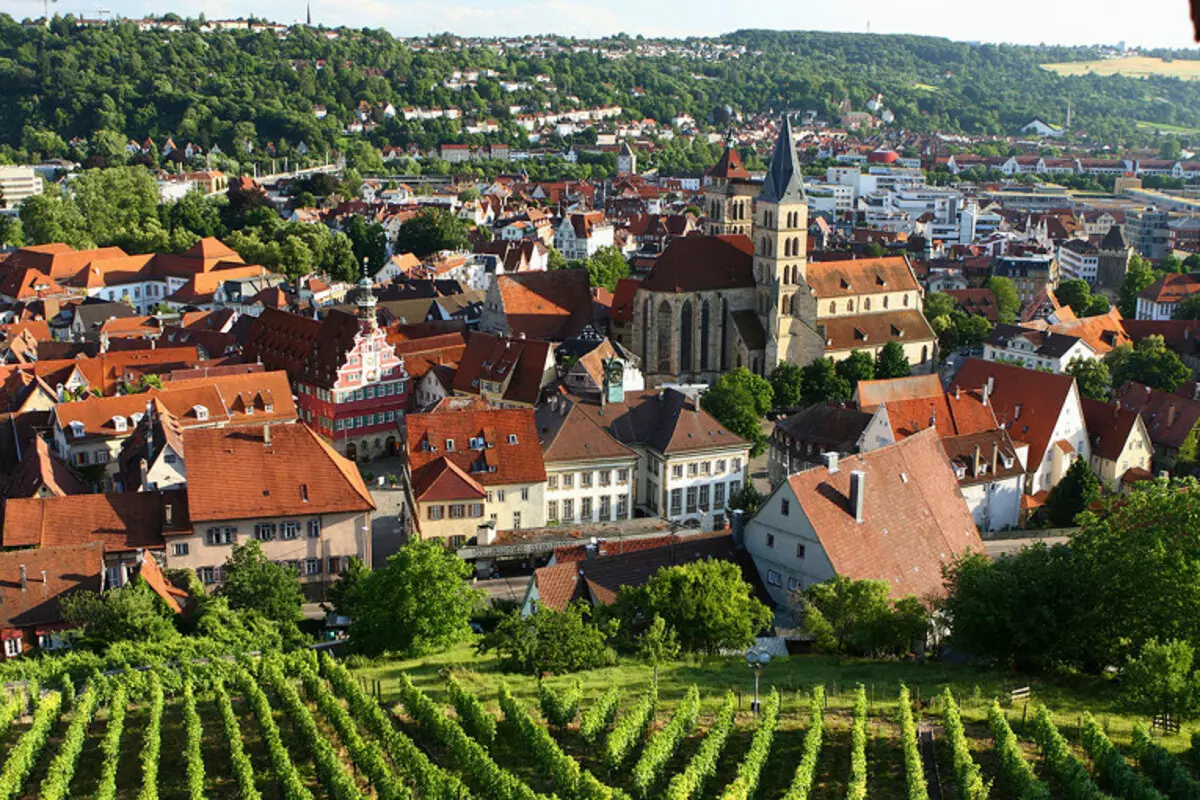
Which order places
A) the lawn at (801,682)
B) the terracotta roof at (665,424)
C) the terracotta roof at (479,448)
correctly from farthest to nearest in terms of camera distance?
1. the terracotta roof at (665,424)
2. the terracotta roof at (479,448)
3. the lawn at (801,682)

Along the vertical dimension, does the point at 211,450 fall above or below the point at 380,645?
above

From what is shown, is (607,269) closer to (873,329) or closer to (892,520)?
(873,329)

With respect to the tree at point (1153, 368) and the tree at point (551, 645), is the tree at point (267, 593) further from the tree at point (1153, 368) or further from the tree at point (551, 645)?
the tree at point (1153, 368)

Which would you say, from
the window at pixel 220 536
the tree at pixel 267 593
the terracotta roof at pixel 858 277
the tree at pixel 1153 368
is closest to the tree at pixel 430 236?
the terracotta roof at pixel 858 277

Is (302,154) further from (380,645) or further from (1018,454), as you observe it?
(380,645)

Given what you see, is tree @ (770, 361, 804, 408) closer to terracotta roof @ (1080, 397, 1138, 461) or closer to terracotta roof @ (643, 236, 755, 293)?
terracotta roof @ (643, 236, 755, 293)

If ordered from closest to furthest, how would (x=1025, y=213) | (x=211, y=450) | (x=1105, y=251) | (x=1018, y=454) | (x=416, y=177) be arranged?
(x=211, y=450)
(x=1018, y=454)
(x=1105, y=251)
(x=1025, y=213)
(x=416, y=177)

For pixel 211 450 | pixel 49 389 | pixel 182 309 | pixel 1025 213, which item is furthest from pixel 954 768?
pixel 1025 213
